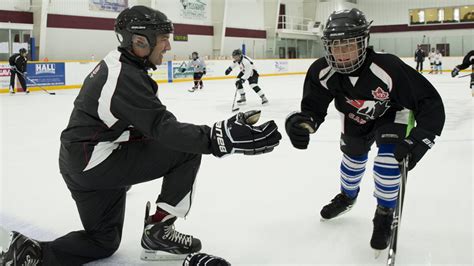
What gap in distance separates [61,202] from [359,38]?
2018 millimetres

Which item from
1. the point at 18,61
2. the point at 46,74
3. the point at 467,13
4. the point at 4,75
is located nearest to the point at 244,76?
the point at 18,61

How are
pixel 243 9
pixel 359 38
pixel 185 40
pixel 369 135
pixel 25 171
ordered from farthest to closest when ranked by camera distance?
pixel 243 9 → pixel 185 40 → pixel 25 171 → pixel 369 135 → pixel 359 38

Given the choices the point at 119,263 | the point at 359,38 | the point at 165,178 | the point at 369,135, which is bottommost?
the point at 119,263

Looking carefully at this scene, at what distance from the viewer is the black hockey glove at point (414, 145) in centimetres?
186

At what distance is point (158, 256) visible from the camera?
79.7 inches

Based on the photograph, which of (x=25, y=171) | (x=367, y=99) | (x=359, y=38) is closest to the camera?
(x=359, y=38)

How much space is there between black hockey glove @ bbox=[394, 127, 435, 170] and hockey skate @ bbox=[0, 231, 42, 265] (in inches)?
57.6

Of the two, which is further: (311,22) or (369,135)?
(311,22)

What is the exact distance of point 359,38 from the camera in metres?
1.97

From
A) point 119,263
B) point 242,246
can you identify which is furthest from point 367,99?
point 119,263

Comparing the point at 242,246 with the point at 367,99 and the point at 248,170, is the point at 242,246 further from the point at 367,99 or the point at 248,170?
the point at 248,170

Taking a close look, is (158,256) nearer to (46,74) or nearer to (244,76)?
(244,76)

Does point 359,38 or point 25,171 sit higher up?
point 359,38

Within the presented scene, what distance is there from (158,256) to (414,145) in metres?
1.17
